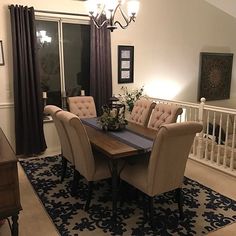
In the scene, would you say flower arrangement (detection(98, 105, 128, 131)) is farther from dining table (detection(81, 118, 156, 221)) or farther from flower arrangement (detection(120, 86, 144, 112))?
flower arrangement (detection(120, 86, 144, 112))

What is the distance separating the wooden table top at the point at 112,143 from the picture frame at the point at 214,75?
3.31 meters

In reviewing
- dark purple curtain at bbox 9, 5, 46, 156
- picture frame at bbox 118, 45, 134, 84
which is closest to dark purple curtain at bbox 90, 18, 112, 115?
picture frame at bbox 118, 45, 134, 84

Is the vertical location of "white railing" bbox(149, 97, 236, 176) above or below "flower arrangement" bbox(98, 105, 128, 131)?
below

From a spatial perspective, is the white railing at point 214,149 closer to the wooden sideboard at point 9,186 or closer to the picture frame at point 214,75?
the picture frame at point 214,75

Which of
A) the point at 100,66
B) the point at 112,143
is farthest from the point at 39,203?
the point at 100,66

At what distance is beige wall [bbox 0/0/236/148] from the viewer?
525 cm

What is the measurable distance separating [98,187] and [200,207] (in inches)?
49.3

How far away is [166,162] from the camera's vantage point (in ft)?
7.96

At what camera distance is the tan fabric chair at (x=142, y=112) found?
3.73m

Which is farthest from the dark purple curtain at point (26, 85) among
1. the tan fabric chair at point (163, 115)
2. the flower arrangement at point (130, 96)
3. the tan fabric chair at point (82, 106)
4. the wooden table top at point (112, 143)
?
the tan fabric chair at point (163, 115)

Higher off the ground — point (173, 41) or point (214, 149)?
point (173, 41)

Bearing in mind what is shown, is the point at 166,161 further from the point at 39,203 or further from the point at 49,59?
the point at 49,59

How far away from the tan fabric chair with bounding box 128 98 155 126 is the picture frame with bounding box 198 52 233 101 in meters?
2.76

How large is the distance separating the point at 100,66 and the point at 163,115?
1860 millimetres
